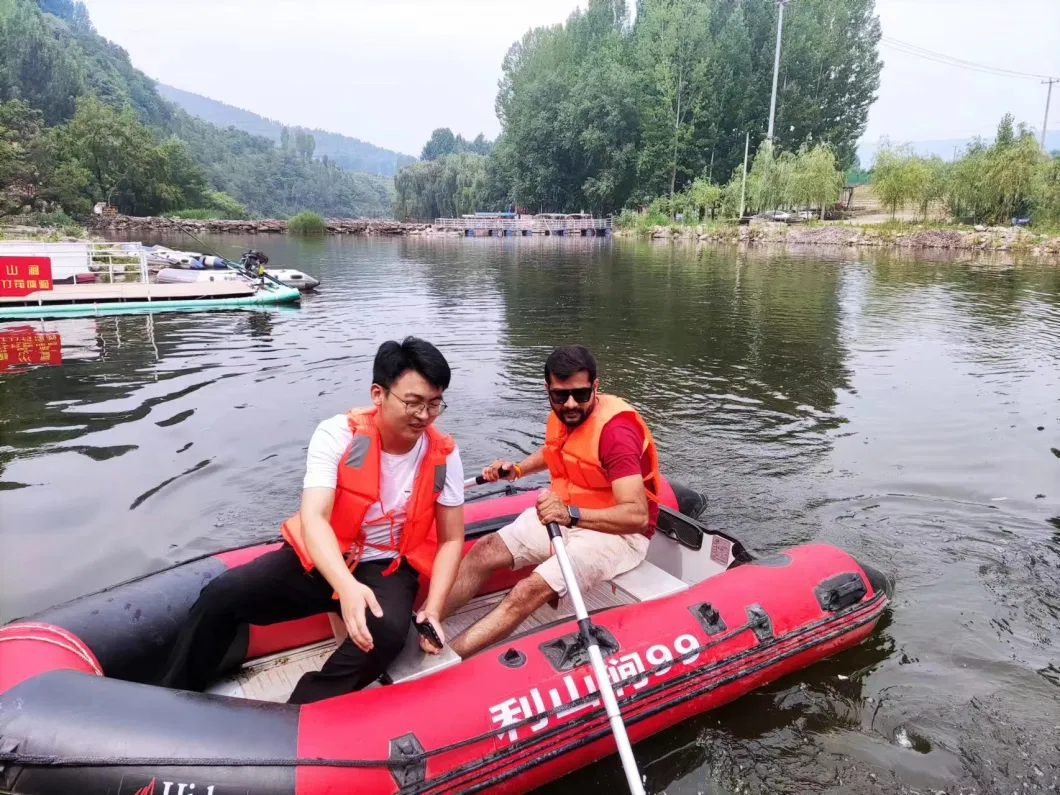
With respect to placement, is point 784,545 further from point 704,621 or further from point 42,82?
point 42,82

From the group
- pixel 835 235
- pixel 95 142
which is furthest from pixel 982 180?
pixel 95 142

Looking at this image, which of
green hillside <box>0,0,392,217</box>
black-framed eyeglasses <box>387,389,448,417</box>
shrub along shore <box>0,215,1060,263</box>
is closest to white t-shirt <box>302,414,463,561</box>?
black-framed eyeglasses <box>387,389,448,417</box>

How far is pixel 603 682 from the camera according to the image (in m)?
3.00

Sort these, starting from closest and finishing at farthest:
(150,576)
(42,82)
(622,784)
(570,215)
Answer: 1. (622,784)
2. (150,576)
3. (570,215)
4. (42,82)

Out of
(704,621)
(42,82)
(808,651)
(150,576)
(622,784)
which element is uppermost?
(42,82)

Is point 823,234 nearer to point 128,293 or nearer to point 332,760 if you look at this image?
point 128,293

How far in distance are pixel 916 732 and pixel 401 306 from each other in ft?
53.1

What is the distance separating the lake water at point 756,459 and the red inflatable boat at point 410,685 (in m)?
0.37

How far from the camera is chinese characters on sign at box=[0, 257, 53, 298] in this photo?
14375 millimetres

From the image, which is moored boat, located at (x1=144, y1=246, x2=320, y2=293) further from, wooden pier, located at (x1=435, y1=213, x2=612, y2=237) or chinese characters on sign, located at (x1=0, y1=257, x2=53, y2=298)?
wooden pier, located at (x1=435, y1=213, x2=612, y2=237)

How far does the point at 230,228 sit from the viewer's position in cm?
6962

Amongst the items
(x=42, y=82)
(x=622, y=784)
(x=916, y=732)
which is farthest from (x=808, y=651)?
(x=42, y=82)

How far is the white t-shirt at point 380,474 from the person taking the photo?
9.91ft

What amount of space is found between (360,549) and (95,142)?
240ft
